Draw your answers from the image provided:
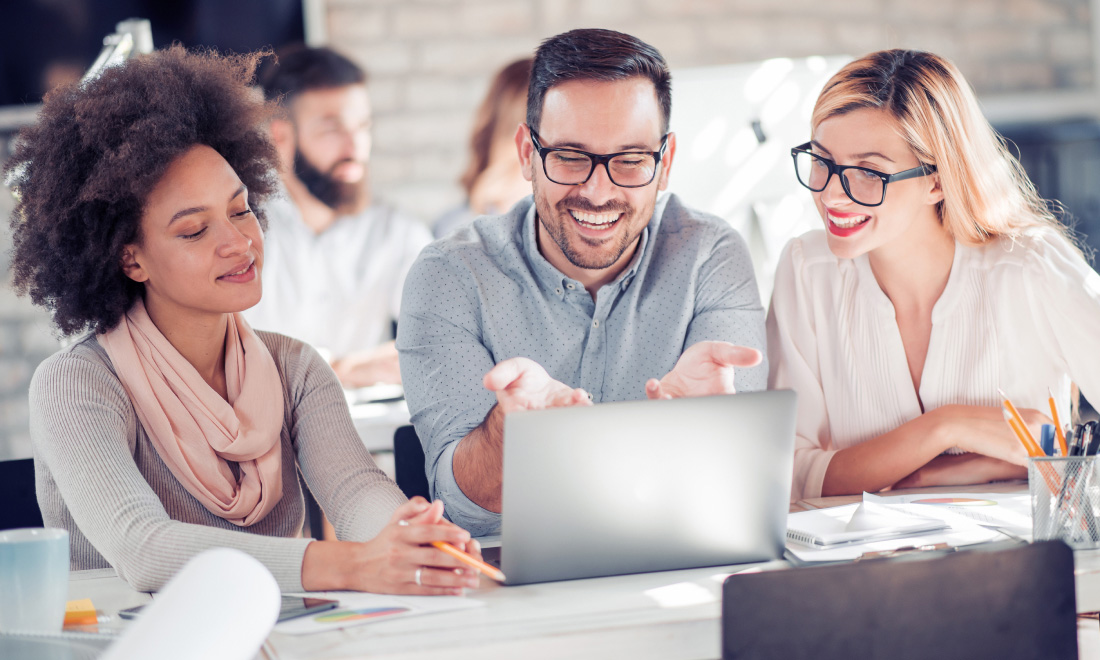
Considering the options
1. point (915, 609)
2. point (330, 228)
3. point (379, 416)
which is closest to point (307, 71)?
point (330, 228)

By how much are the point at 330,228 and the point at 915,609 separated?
3148 millimetres

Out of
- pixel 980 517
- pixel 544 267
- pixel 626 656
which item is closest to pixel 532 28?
pixel 544 267

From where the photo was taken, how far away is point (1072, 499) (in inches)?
47.1

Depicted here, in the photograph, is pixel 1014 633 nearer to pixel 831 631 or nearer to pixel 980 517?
pixel 831 631

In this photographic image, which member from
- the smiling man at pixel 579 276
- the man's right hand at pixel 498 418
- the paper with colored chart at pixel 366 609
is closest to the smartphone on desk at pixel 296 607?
the paper with colored chart at pixel 366 609

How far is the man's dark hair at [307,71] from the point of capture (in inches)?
148

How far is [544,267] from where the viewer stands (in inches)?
70.7

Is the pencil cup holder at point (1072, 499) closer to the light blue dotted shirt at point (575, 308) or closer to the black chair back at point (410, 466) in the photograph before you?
the light blue dotted shirt at point (575, 308)

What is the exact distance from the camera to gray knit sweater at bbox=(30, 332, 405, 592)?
1224mm

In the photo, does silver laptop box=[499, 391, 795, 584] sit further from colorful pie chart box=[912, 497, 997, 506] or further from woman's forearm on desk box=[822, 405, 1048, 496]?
woman's forearm on desk box=[822, 405, 1048, 496]

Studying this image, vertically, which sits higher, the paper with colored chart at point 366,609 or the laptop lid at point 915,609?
the laptop lid at point 915,609

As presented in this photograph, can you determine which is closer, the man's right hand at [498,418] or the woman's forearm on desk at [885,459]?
the man's right hand at [498,418]

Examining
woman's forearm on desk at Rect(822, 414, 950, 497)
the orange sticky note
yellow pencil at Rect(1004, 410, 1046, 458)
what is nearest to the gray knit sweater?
the orange sticky note

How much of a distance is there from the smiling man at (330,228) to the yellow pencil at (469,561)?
2491 mm
